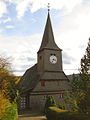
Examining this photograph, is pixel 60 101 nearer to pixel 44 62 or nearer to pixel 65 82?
pixel 65 82

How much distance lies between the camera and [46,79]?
45812 mm

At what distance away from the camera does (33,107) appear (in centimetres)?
4381

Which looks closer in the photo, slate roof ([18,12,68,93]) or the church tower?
slate roof ([18,12,68,93])

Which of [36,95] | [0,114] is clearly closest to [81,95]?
[0,114]

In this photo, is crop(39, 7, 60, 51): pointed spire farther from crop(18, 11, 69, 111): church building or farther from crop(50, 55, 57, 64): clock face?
crop(50, 55, 57, 64): clock face

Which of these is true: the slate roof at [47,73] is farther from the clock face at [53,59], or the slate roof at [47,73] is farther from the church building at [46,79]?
the clock face at [53,59]

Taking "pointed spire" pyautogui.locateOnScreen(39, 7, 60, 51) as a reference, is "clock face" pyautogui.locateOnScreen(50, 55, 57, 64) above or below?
below

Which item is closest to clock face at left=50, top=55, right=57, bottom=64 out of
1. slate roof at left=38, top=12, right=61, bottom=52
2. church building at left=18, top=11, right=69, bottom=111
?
church building at left=18, top=11, right=69, bottom=111

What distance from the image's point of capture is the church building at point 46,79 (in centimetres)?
4441

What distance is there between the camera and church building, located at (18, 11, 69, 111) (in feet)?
146

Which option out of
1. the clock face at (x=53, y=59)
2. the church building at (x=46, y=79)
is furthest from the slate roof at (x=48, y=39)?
the clock face at (x=53, y=59)

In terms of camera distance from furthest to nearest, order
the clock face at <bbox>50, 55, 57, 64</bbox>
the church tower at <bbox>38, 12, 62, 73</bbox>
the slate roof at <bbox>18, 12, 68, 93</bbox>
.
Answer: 1. the clock face at <bbox>50, 55, 57, 64</bbox>
2. the church tower at <bbox>38, 12, 62, 73</bbox>
3. the slate roof at <bbox>18, 12, 68, 93</bbox>

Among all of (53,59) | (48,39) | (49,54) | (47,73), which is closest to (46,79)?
(47,73)

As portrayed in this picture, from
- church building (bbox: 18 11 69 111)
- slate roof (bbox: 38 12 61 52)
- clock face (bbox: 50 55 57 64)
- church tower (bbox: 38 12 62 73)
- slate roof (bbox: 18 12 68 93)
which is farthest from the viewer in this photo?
slate roof (bbox: 38 12 61 52)
